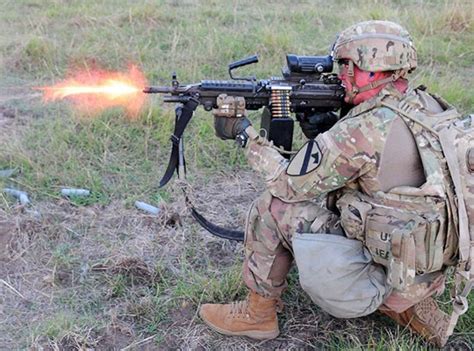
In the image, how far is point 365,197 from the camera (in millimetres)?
3041

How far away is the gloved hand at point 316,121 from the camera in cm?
364

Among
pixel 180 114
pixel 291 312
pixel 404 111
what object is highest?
pixel 404 111

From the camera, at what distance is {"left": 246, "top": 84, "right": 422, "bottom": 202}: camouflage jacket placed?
290cm

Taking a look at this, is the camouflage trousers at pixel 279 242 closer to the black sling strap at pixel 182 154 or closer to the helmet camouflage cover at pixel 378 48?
the black sling strap at pixel 182 154

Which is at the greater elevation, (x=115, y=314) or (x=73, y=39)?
(x=73, y=39)

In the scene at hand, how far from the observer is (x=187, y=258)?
4055 millimetres

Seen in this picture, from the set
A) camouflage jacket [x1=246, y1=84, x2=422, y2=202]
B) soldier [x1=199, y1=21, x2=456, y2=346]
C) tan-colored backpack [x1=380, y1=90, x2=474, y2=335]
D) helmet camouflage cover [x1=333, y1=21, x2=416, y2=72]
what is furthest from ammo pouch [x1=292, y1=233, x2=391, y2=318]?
helmet camouflage cover [x1=333, y1=21, x2=416, y2=72]

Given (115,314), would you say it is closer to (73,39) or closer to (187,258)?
(187,258)

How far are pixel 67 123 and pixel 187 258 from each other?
198cm

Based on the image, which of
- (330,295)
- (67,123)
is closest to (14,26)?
(67,123)

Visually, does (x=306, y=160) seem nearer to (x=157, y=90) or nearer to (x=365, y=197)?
(x=365, y=197)

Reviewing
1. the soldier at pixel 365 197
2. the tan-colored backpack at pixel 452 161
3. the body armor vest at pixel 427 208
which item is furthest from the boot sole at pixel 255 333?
the tan-colored backpack at pixel 452 161

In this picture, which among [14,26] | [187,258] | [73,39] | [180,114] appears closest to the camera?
[180,114]

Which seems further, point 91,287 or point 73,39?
point 73,39
